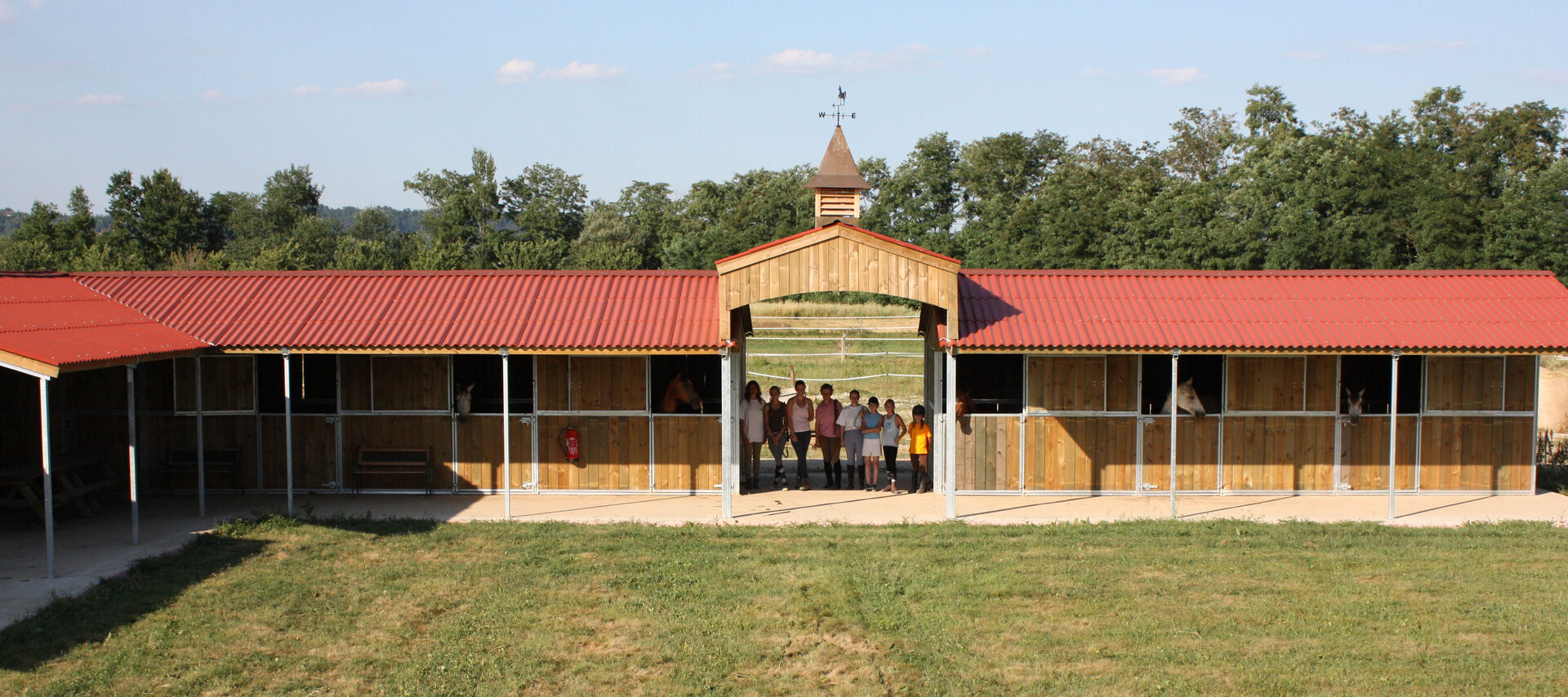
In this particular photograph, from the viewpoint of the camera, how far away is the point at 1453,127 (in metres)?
54.7

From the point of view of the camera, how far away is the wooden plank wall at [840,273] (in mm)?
13531

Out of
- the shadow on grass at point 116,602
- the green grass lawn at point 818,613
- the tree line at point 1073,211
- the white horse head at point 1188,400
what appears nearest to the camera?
the green grass lawn at point 818,613

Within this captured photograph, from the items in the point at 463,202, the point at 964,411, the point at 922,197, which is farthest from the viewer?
the point at 463,202

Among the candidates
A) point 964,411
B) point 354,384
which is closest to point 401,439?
point 354,384

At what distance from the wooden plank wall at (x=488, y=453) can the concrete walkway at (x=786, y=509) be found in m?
0.28

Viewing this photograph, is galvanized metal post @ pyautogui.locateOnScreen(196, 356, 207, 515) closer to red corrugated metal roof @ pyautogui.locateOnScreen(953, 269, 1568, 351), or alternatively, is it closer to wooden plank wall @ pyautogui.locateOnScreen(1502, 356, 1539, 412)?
red corrugated metal roof @ pyautogui.locateOnScreen(953, 269, 1568, 351)

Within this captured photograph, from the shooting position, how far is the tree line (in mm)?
45500

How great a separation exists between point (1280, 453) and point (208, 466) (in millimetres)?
13901

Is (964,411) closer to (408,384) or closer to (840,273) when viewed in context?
(840,273)

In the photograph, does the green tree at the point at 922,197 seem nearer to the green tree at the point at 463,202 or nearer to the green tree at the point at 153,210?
the green tree at the point at 463,202

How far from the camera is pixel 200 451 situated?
547 inches

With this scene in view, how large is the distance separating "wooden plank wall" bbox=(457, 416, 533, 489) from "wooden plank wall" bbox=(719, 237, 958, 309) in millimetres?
3780

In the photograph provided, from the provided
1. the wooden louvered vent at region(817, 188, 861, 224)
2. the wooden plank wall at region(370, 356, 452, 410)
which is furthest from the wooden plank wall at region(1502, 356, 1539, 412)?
the wooden plank wall at region(370, 356, 452, 410)

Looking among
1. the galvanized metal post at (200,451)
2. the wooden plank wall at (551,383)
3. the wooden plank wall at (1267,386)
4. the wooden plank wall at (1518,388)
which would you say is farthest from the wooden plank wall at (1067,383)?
the galvanized metal post at (200,451)
